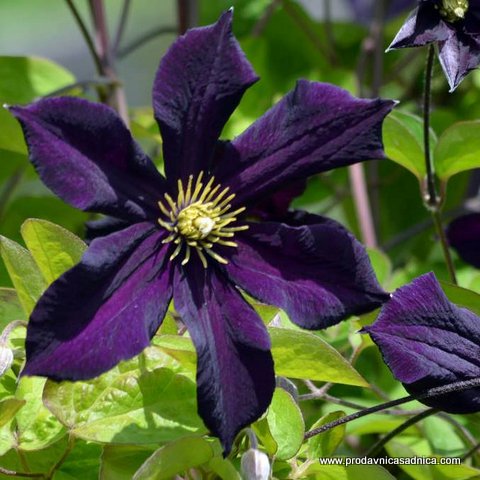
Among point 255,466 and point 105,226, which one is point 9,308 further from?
point 255,466

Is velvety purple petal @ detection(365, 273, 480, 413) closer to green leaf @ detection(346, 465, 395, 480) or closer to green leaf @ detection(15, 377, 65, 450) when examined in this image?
green leaf @ detection(346, 465, 395, 480)

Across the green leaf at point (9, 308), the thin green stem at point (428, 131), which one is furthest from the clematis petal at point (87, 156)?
the thin green stem at point (428, 131)

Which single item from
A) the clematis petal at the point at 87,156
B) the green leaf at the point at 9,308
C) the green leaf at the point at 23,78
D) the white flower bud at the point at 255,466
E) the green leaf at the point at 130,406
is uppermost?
the clematis petal at the point at 87,156

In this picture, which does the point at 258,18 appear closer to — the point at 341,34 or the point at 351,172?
the point at 341,34

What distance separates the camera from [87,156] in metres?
0.59

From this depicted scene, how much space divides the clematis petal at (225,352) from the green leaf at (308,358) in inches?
0.8

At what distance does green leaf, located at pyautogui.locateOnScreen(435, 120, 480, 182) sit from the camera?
0.76m

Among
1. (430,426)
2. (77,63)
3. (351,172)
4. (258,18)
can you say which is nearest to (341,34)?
(258,18)

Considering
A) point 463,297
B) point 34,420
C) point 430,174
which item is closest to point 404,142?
point 430,174

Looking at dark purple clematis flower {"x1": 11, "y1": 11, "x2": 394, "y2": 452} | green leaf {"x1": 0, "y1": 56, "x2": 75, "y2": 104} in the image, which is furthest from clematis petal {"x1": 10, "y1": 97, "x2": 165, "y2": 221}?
green leaf {"x1": 0, "y1": 56, "x2": 75, "y2": 104}

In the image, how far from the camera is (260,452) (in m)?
0.59

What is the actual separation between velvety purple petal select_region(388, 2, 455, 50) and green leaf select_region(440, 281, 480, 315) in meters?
0.17

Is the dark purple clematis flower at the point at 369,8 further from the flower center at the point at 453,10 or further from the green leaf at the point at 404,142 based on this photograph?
the flower center at the point at 453,10

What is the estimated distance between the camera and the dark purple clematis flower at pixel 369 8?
55.9 inches
